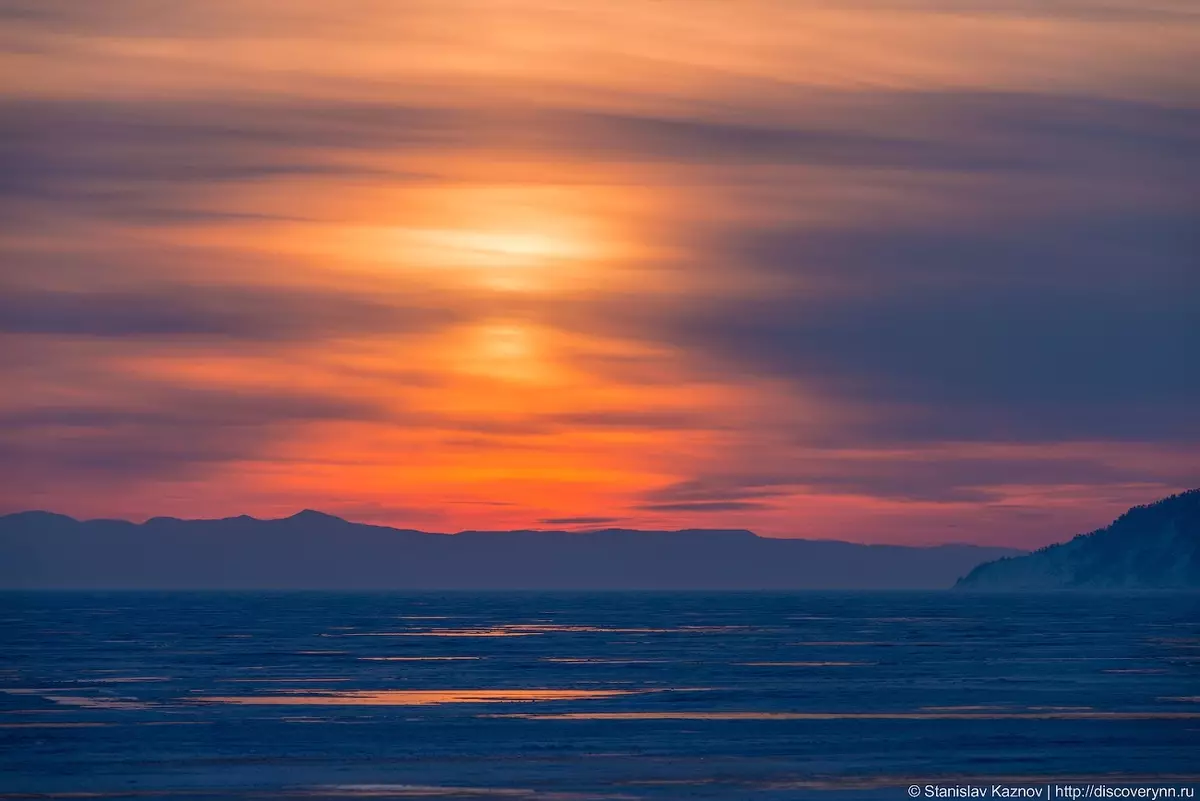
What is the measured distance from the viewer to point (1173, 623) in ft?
434

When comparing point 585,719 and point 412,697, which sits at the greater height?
point 412,697

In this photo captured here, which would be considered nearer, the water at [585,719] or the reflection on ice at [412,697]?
the water at [585,719]

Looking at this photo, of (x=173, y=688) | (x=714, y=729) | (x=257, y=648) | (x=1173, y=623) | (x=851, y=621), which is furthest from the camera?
(x=851, y=621)

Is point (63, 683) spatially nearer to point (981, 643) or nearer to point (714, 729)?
point (714, 729)

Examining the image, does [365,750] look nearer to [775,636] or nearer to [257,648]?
[257,648]

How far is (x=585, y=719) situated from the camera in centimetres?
4838

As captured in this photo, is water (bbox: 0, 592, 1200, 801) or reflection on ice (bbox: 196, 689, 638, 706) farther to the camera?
reflection on ice (bbox: 196, 689, 638, 706)

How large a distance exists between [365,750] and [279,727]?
5587 mm

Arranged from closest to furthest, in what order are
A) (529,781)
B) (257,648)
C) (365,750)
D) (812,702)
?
1. (529,781)
2. (365,750)
3. (812,702)
4. (257,648)

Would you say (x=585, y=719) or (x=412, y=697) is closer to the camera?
(x=585, y=719)

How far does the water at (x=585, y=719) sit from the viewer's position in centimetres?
3688

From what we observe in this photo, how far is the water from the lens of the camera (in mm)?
36875

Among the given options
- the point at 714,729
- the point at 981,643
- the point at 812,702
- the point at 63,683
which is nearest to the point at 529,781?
the point at 714,729

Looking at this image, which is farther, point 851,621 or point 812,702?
point 851,621
